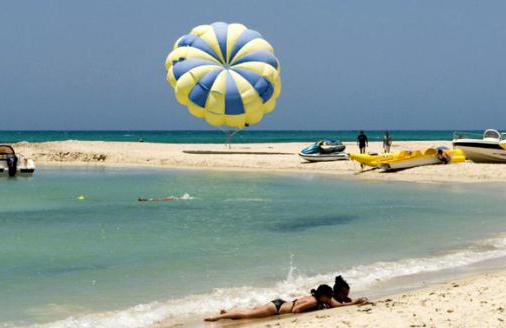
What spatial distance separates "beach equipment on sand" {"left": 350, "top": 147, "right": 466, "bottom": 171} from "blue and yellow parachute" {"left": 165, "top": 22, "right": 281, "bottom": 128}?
801 cm

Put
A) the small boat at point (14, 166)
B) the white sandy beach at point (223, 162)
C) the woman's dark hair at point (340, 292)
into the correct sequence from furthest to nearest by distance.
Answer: the small boat at point (14, 166), the white sandy beach at point (223, 162), the woman's dark hair at point (340, 292)

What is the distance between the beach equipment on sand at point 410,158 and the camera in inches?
1179

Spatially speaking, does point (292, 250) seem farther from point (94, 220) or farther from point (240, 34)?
point (240, 34)

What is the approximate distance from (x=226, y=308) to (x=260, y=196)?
45.2ft

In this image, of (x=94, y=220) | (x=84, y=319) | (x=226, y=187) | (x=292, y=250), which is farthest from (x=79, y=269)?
(x=226, y=187)

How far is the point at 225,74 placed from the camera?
35.9 metres

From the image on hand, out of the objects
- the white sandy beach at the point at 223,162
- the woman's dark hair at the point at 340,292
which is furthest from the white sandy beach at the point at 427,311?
the white sandy beach at the point at 223,162

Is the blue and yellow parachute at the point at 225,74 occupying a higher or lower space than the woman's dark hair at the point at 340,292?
higher

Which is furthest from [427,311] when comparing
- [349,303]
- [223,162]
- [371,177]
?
[223,162]

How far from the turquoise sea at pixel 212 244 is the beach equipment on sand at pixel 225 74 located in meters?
11.8

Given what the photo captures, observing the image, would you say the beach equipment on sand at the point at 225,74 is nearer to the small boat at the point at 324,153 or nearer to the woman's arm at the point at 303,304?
the small boat at the point at 324,153

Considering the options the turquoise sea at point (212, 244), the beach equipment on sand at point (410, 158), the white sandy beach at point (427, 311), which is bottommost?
the turquoise sea at point (212, 244)

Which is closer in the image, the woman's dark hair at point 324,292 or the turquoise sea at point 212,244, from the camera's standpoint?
the woman's dark hair at point 324,292

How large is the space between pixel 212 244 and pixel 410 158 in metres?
18.9
